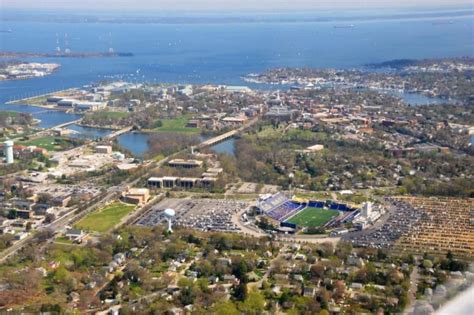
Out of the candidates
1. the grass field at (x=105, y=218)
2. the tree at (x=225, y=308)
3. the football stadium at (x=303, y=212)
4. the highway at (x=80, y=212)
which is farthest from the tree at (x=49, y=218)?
the tree at (x=225, y=308)

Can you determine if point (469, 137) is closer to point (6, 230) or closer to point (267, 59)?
point (6, 230)

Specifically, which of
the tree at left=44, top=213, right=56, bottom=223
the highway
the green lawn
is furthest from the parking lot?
the green lawn

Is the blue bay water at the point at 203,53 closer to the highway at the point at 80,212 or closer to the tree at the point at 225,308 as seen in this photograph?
the highway at the point at 80,212

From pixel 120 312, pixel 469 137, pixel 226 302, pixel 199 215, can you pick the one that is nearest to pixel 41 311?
pixel 120 312

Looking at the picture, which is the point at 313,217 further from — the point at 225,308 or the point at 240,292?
the point at 225,308

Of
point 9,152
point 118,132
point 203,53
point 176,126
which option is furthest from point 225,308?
point 203,53

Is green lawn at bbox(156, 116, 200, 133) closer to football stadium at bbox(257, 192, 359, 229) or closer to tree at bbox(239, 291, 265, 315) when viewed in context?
football stadium at bbox(257, 192, 359, 229)
